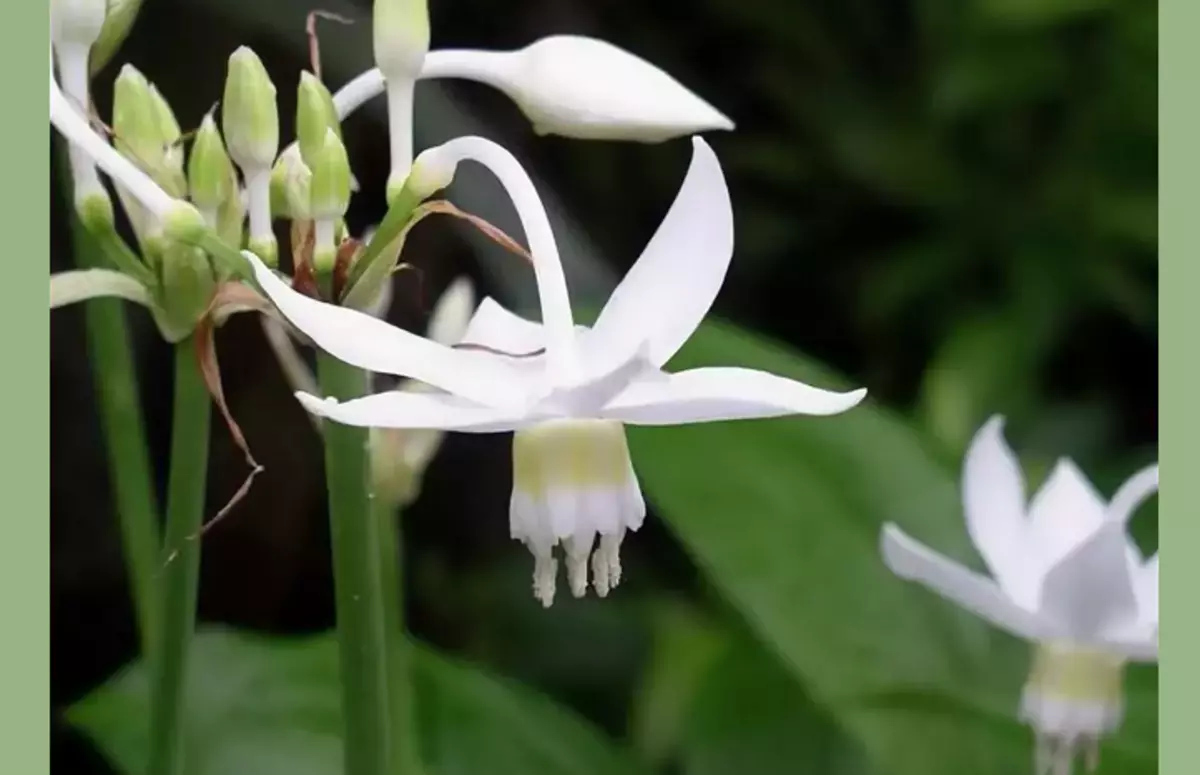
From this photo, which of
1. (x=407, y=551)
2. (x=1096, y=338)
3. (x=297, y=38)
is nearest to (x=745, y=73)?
(x=1096, y=338)

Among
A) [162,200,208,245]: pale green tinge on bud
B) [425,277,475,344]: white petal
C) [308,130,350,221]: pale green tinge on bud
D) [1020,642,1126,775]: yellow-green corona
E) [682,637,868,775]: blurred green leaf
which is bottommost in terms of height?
[682,637,868,775]: blurred green leaf

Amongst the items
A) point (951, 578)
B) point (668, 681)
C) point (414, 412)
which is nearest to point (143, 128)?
point (414, 412)

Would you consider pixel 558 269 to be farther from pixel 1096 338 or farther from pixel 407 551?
pixel 1096 338

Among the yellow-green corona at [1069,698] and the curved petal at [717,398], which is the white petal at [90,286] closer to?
the curved petal at [717,398]

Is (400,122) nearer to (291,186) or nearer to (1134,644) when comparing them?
→ (291,186)

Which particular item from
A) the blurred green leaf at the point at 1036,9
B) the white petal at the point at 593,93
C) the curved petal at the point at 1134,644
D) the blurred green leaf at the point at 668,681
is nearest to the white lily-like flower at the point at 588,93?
the white petal at the point at 593,93

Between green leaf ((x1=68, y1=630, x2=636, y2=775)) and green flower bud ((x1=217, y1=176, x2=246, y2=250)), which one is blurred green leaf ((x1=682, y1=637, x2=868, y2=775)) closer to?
green leaf ((x1=68, y1=630, x2=636, y2=775))

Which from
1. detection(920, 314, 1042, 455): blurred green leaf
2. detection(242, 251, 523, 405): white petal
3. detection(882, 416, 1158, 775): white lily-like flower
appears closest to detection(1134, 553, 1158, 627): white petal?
detection(882, 416, 1158, 775): white lily-like flower
